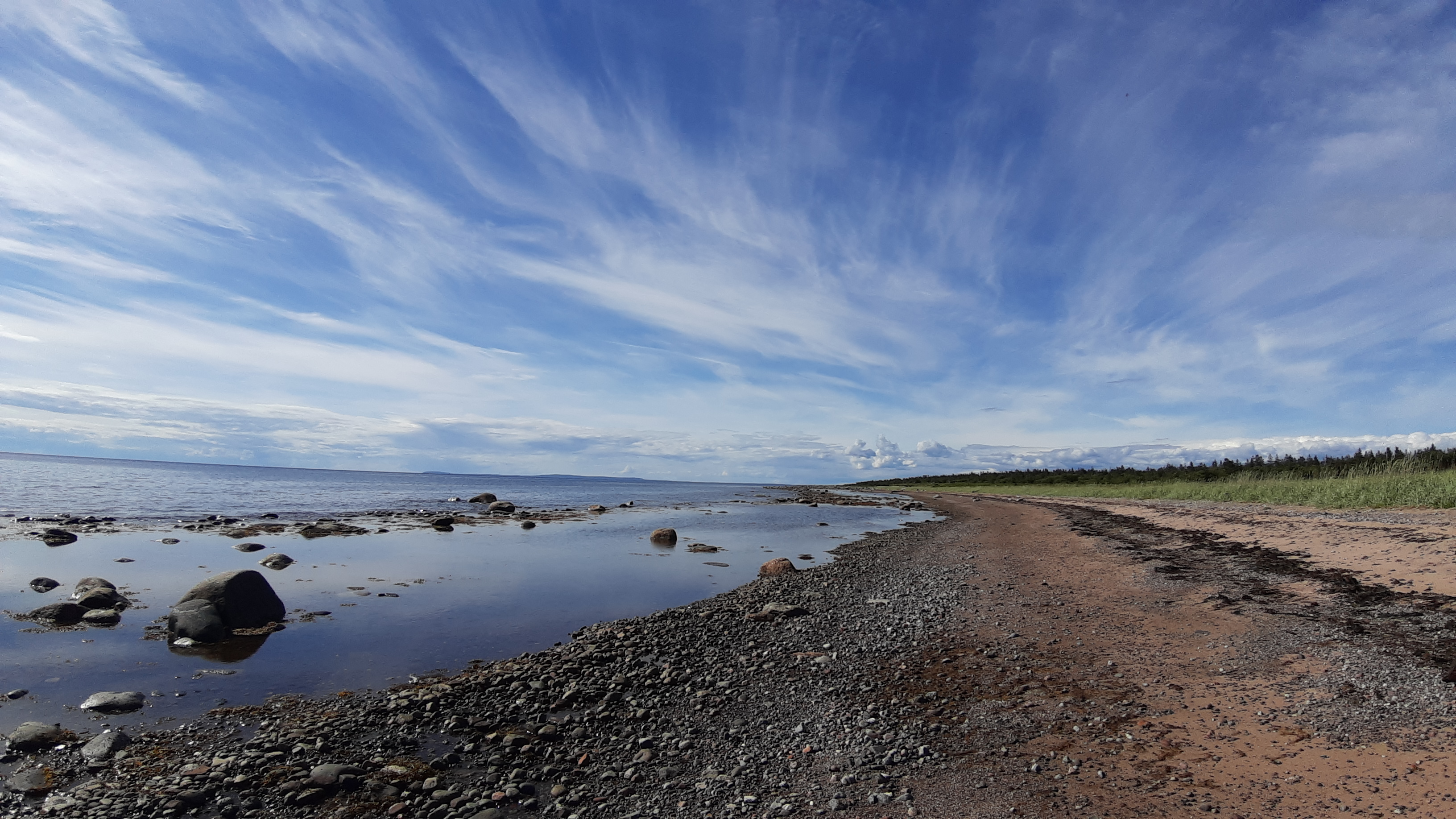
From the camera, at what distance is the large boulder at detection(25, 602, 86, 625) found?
1389cm

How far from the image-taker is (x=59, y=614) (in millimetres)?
13953

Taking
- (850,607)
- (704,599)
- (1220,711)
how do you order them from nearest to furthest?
(1220,711) < (850,607) < (704,599)

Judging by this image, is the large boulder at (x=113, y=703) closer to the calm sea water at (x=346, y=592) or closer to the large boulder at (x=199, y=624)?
the calm sea water at (x=346, y=592)

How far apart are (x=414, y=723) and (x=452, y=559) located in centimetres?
1778

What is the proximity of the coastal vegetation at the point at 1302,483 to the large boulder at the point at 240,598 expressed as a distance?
42234mm

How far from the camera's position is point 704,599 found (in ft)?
59.5

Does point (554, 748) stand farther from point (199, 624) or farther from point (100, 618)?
point (100, 618)

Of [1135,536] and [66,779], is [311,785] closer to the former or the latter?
[66,779]

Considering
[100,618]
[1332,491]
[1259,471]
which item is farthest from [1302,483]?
[100,618]

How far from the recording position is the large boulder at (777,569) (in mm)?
21422

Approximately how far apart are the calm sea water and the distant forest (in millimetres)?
34224

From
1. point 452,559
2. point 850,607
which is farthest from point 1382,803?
point 452,559

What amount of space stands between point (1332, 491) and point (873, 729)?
132 feet

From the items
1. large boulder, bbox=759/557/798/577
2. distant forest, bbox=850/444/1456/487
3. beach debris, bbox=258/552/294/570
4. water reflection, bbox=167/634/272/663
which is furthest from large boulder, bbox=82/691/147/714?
distant forest, bbox=850/444/1456/487
